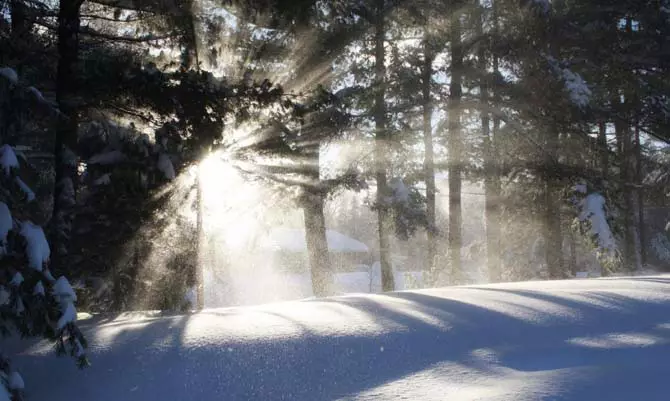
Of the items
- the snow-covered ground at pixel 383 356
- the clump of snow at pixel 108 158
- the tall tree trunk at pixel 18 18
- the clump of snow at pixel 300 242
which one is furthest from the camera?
the clump of snow at pixel 300 242

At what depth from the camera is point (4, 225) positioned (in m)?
3.54

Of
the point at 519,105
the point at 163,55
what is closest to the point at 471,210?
the point at 519,105

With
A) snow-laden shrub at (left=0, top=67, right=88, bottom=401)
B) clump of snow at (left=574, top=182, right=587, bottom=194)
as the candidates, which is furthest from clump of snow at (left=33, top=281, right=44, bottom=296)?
clump of snow at (left=574, top=182, right=587, bottom=194)

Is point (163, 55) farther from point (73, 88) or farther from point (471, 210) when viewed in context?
point (471, 210)

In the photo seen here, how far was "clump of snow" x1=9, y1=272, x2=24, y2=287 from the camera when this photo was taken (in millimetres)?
3598

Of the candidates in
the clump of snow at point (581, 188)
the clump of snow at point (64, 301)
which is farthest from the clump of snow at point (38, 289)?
the clump of snow at point (581, 188)

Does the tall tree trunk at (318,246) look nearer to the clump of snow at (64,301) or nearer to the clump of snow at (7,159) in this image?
the clump of snow at (64,301)

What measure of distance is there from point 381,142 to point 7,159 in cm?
1177

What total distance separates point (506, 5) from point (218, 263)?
10.5 meters

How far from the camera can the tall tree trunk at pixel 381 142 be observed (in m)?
14.1

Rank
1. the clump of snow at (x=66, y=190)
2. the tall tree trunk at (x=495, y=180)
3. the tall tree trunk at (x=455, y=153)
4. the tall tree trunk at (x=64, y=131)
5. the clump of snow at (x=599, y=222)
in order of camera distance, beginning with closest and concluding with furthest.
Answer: the tall tree trunk at (x=64, y=131) < the clump of snow at (x=66, y=190) < the clump of snow at (x=599, y=222) < the tall tree trunk at (x=455, y=153) < the tall tree trunk at (x=495, y=180)

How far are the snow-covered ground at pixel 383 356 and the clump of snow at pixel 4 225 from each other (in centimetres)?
132

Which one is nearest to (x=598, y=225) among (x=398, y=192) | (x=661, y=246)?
(x=398, y=192)

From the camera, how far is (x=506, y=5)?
14.1 meters
